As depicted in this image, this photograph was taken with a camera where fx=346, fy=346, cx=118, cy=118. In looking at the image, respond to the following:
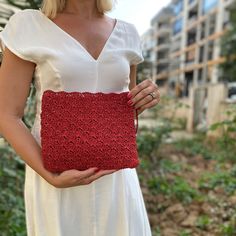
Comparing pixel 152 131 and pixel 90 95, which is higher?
pixel 152 131

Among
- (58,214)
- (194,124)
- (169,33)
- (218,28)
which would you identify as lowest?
(58,214)

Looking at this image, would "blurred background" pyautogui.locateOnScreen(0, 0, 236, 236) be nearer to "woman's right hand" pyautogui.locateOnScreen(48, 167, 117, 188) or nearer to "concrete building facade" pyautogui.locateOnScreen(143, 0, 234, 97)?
"woman's right hand" pyautogui.locateOnScreen(48, 167, 117, 188)

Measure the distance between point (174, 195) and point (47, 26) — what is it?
255 centimetres

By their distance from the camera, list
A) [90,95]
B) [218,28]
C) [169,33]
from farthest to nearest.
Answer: [169,33] < [218,28] < [90,95]

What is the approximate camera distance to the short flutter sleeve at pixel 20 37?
30.3 inches

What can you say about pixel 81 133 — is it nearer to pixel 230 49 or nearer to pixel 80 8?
pixel 80 8

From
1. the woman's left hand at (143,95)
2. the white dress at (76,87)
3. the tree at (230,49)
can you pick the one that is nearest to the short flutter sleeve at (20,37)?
the white dress at (76,87)

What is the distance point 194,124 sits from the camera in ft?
23.2

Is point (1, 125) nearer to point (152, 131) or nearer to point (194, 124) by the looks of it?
point (152, 131)

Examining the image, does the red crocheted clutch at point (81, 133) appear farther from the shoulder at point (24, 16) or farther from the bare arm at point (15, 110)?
the shoulder at point (24, 16)

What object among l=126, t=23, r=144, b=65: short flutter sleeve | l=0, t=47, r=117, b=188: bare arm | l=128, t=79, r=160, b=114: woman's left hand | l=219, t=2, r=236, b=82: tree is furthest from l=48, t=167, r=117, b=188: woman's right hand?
l=219, t=2, r=236, b=82: tree

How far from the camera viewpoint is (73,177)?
2.41 ft

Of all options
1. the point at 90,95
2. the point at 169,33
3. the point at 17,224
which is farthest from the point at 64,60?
the point at 169,33

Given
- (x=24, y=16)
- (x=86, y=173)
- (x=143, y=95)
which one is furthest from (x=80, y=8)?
(x=86, y=173)
